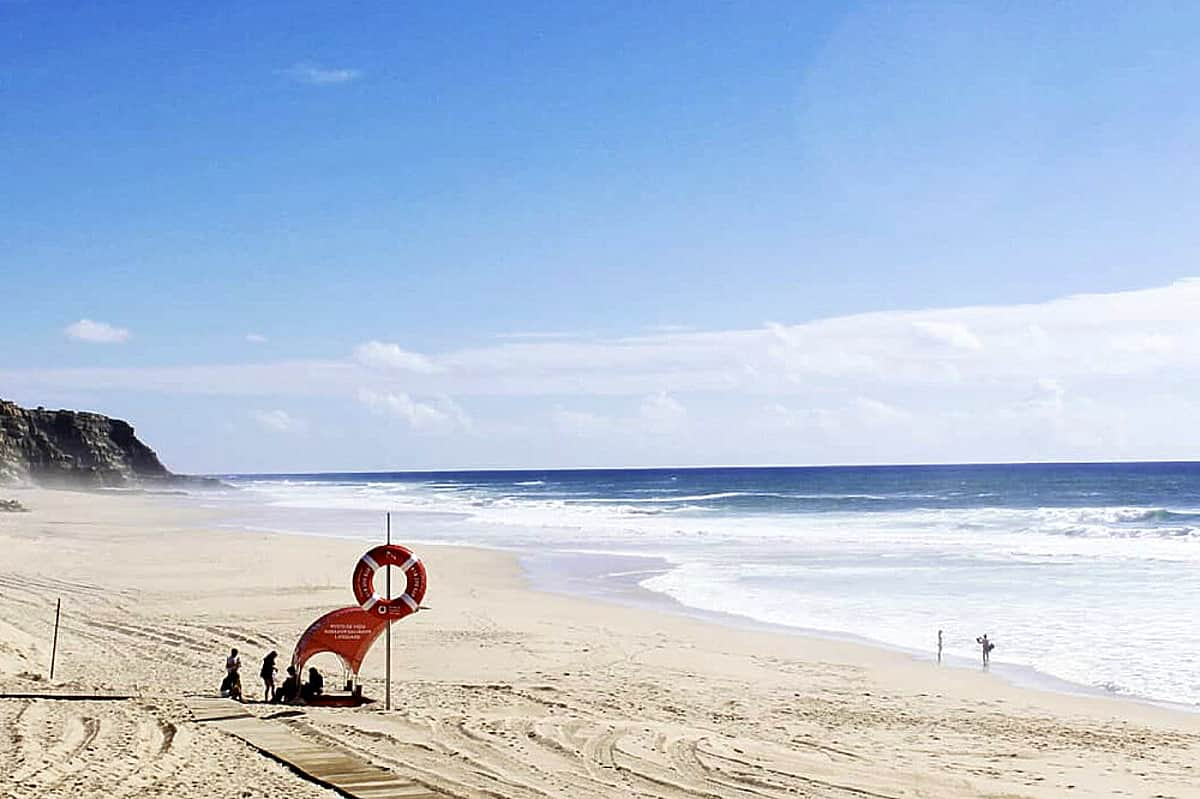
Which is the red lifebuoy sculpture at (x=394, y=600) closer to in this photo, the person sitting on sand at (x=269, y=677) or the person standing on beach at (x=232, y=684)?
the person sitting on sand at (x=269, y=677)

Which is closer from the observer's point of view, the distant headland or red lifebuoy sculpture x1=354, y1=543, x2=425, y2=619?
red lifebuoy sculpture x1=354, y1=543, x2=425, y2=619

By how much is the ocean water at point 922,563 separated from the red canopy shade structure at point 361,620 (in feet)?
29.4

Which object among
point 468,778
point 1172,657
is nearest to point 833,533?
point 1172,657

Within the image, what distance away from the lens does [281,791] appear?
9.35m

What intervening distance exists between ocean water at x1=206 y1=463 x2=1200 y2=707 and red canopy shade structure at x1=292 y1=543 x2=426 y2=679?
895 centimetres

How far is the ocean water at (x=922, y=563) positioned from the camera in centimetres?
1869

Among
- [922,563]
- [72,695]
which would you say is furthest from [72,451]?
A: [72,695]

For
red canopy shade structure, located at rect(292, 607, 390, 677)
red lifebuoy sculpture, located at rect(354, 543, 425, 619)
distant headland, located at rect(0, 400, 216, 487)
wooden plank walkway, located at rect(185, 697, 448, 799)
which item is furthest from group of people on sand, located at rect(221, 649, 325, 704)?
distant headland, located at rect(0, 400, 216, 487)

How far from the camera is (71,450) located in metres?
115

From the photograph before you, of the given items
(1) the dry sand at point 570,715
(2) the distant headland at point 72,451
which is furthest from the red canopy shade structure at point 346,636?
(2) the distant headland at point 72,451

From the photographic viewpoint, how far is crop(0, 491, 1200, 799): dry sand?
10.0 m

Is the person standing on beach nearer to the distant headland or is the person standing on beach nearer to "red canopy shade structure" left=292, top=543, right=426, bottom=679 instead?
"red canopy shade structure" left=292, top=543, right=426, bottom=679

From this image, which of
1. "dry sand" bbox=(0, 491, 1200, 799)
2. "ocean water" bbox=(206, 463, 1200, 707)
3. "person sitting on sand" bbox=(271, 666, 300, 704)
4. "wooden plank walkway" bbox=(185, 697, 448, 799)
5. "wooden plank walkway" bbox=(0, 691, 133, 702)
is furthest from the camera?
"ocean water" bbox=(206, 463, 1200, 707)

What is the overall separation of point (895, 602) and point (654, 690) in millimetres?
10362
